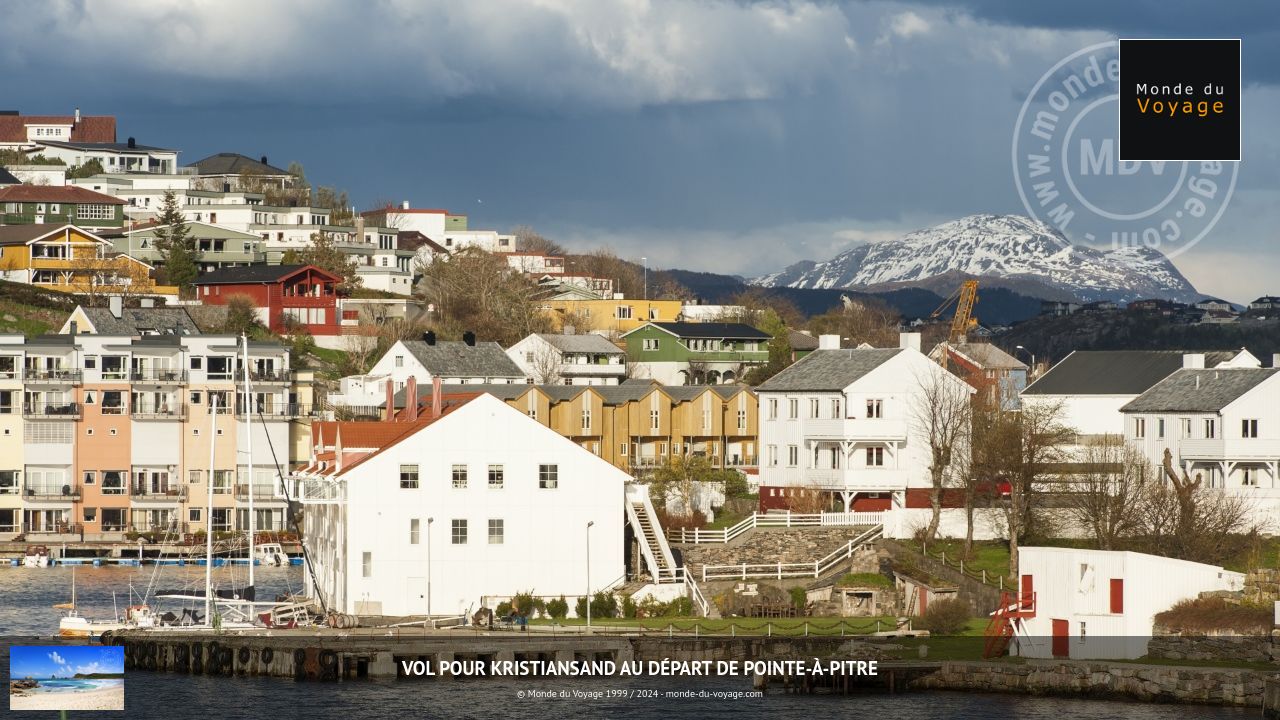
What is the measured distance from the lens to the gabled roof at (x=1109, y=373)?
98062 mm

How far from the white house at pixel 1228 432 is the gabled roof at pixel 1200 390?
0.04m

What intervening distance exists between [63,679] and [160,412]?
62.8 m

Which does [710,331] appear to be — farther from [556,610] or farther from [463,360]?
[556,610]

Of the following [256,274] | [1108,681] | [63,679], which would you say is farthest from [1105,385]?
[256,274]

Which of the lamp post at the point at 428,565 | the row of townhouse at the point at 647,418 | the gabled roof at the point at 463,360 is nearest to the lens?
the lamp post at the point at 428,565

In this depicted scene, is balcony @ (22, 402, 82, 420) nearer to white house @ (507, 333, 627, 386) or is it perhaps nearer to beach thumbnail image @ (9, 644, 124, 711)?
white house @ (507, 333, 627, 386)

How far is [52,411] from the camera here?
107500mm

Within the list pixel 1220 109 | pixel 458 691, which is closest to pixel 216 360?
pixel 458 691

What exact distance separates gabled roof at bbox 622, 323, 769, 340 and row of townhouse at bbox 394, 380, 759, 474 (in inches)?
1159

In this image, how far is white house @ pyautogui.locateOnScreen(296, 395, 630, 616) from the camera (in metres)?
64.7

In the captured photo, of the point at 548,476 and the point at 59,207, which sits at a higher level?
the point at 59,207

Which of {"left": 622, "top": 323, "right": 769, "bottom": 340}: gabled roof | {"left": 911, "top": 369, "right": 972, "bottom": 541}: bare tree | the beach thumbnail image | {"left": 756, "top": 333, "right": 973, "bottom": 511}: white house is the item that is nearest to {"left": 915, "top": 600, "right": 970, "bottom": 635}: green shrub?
{"left": 911, "top": 369, "right": 972, "bottom": 541}: bare tree

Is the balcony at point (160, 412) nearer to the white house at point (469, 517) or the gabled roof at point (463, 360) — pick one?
the gabled roof at point (463, 360)

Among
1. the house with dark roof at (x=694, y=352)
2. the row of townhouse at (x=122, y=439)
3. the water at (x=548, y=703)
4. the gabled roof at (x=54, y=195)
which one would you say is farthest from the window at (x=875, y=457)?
the gabled roof at (x=54, y=195)
